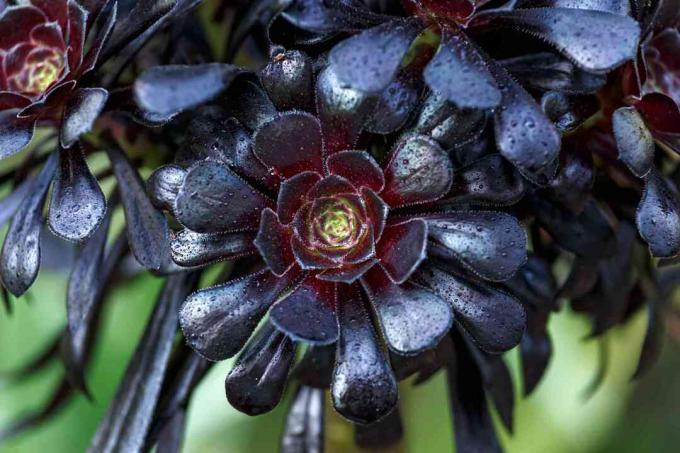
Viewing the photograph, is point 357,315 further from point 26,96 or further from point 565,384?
point 565,384

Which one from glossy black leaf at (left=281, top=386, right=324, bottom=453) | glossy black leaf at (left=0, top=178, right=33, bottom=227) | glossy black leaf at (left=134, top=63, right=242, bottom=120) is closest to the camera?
glossy black leaf at (left=134, top=63, right=242, bottom=120)

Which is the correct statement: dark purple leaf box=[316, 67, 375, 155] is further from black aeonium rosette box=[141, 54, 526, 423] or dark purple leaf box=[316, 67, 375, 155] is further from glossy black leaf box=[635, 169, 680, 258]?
glossy black leaf box=[635, 169, 680, 258]

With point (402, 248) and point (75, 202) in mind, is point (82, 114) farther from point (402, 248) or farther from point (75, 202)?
point (402, 248)

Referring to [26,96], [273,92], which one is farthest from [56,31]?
[273,92]

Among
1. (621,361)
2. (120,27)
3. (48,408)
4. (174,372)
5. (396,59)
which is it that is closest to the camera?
(396,59)

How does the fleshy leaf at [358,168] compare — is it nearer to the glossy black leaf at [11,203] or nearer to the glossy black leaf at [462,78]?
the glossy black leaf at [462,78]

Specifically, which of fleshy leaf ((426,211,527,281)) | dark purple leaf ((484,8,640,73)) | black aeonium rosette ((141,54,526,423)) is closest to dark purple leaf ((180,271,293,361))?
black aeonium rosette ((141,54,526,423))
